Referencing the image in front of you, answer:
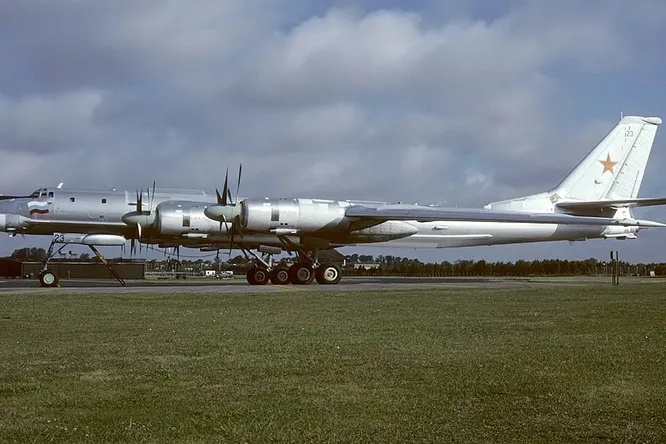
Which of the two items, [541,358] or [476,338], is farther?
[476,338]

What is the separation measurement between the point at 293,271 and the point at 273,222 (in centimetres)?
334

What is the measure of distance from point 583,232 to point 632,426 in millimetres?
32084

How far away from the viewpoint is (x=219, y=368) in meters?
7.61

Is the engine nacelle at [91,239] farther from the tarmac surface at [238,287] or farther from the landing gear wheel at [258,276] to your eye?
the landing gear wheel at [258,276]

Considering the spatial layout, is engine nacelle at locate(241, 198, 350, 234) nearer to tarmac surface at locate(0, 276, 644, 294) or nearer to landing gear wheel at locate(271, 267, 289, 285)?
tarmac surface at locate(0, 276, 644, 294)

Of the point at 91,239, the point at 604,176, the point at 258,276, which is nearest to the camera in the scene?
the point at 91,239

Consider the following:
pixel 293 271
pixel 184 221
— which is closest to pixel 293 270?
pixel 293 271

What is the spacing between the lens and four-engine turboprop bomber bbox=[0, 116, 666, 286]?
2947 centimetres

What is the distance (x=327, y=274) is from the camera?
31.2 metres

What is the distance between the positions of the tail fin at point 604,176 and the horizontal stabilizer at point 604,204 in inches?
27.0

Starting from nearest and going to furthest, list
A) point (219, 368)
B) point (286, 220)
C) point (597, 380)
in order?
point (597, 380)
point (219, 368)
point (286, 220)

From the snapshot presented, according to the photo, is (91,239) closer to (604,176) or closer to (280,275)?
(280,275)

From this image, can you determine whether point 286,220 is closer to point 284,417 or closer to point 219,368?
point 219,368

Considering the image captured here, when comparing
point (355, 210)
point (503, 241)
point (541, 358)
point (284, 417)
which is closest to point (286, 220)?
point (355, 210)
